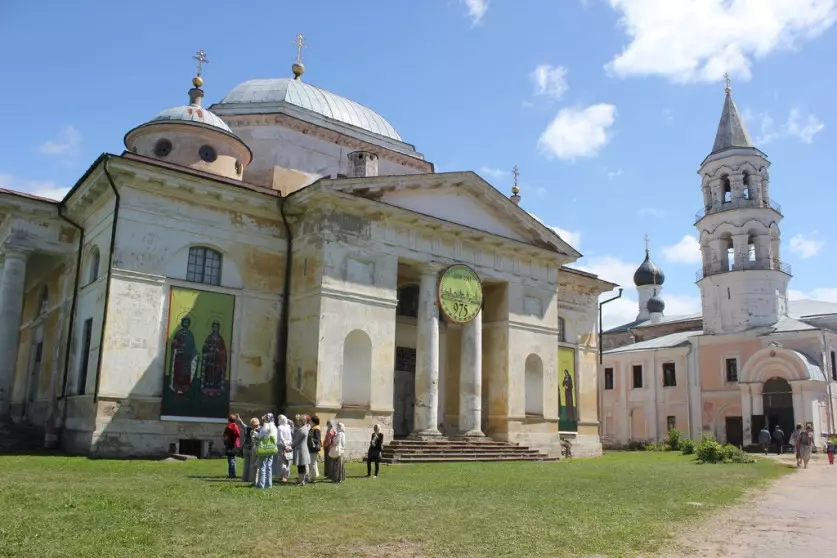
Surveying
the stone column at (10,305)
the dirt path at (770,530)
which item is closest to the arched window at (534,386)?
the dirt path at (770,530)

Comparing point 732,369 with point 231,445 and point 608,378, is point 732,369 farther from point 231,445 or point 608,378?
point 231,445

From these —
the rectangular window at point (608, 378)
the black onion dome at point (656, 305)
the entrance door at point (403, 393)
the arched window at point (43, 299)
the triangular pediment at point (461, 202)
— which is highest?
the black onion dome at point (656, 305)

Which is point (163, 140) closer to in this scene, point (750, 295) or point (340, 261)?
point (340, 261)

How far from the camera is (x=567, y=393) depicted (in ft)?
101

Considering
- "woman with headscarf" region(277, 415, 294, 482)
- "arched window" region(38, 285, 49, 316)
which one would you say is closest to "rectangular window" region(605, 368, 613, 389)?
"arched window" region(38, 285, 49, 316)

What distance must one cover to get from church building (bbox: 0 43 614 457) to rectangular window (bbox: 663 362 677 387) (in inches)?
1022

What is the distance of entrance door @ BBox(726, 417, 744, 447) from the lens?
152 feet

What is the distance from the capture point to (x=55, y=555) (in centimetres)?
696

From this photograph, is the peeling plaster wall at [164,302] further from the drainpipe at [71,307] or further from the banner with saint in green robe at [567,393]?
the banner with saint in green robe at [567,393]

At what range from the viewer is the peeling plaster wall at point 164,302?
19.8m

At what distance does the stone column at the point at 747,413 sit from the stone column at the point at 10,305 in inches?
1549

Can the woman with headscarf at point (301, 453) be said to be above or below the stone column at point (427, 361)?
below

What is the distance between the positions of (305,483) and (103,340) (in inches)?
342

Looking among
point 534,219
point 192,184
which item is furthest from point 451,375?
point 192,184
